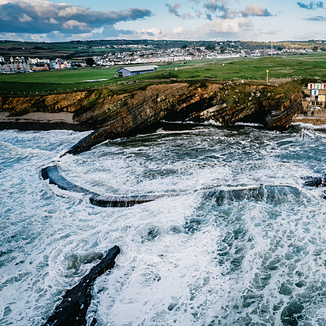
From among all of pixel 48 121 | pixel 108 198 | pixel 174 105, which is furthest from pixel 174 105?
pixel 108 198

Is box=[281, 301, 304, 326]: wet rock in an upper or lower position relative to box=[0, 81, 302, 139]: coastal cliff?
lower

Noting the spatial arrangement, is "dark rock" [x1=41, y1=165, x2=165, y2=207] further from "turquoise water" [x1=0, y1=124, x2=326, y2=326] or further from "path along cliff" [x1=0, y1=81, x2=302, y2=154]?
"path along cliff" [x1=0, y1=81, x2=302, y2=154]

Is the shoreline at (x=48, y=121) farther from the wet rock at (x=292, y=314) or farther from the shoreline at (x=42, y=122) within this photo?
the wet rock at (x=292, y=314)

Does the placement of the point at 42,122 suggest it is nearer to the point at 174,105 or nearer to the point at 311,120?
the point at 174,105

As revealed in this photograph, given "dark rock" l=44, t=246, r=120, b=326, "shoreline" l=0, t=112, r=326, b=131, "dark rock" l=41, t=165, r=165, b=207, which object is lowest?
"dark rock" l=44, t=246, r=120, b=326

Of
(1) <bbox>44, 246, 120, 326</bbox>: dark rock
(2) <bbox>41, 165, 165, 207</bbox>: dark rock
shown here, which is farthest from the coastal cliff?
(1) <bbox>44, 246, 120, 326</bbox>: dark rock

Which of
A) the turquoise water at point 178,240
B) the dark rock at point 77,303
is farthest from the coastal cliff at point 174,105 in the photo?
the dark rock at point 77,303

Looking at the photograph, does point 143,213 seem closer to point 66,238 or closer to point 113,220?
point 113,220

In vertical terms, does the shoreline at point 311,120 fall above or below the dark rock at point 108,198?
above
